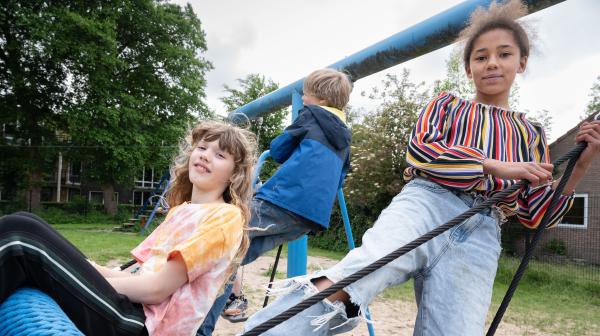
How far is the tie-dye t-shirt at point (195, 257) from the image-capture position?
123 centimetres

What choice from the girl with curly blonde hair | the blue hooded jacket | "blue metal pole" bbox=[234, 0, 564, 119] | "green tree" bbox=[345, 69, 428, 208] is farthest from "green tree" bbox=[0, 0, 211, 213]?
the girl with curly blonde hair

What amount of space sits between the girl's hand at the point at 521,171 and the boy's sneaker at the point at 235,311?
8.11ft

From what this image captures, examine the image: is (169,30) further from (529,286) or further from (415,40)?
(415,40)

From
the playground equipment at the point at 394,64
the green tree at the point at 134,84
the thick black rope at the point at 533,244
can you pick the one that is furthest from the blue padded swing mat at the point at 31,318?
the green tree at the point at 134,84

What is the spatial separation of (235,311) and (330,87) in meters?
1.93

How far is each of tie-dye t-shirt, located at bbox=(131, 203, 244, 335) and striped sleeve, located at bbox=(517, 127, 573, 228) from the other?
0.98m

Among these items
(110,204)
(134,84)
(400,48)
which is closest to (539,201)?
(400,48)

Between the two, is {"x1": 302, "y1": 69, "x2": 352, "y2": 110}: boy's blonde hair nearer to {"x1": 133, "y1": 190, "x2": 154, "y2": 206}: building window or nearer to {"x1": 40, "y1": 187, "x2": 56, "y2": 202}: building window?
{"x1": 40, "y1": 187, "x2": 56, "y2": 202}: building window

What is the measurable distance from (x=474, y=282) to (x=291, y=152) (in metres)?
1.25

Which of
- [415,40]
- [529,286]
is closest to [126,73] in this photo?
[529,286]

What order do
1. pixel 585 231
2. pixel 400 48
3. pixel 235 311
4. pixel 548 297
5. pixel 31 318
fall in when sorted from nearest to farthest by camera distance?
pixel 31 318 → pixel 400 48 → pixel 235 311 → pixel 548 297 → pixel 585 231

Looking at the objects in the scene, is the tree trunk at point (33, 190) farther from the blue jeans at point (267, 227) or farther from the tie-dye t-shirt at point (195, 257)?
the tie-dye t-shirt at point (195, 257)

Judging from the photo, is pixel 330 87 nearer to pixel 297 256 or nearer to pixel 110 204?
pixel 297 256

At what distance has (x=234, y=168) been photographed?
5.42ft
